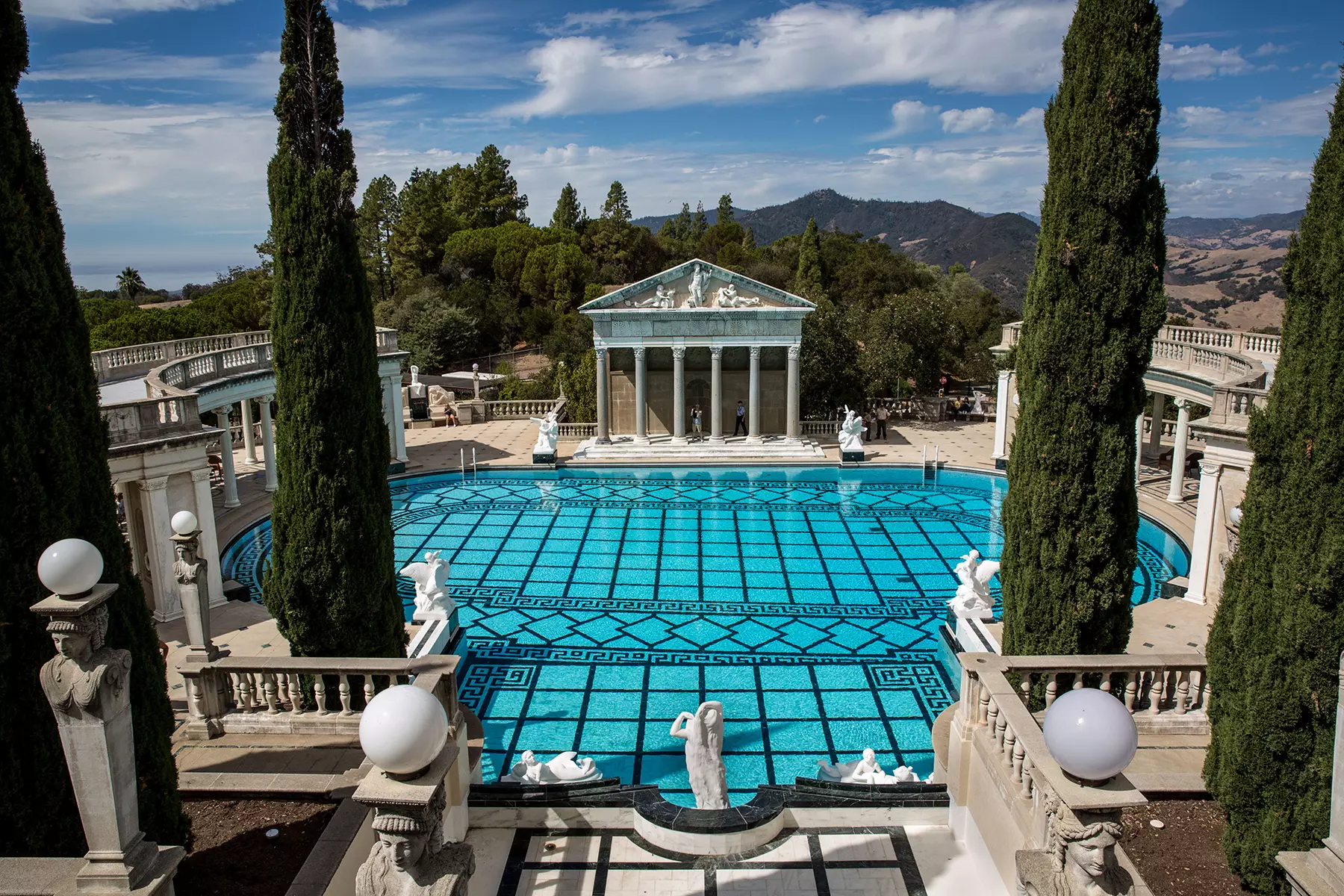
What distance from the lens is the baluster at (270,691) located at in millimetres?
8836

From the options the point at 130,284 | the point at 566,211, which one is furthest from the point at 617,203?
the point at 130,284

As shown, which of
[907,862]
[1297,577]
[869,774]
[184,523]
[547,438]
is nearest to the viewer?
[1297,577]

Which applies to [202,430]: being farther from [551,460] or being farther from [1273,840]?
[1273,840]

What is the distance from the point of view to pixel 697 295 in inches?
1158

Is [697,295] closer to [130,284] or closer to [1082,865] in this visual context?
[1082,865]

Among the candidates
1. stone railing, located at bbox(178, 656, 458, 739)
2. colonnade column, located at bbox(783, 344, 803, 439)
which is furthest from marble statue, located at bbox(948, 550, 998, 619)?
colonnade column, located at bbox(783, 344, 803, 439)

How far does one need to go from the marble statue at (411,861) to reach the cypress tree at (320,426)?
6309 mm

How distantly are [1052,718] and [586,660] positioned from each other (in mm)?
10775

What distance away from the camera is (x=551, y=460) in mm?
27797

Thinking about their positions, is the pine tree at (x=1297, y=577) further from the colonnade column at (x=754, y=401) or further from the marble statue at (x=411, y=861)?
the colonnade column at (x=754, y=401)

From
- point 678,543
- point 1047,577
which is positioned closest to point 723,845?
point 1047,577

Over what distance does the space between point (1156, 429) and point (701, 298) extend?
48.4ft

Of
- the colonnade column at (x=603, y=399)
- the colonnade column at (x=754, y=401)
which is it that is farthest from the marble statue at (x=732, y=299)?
the colonnade column at (x=603, y=399)

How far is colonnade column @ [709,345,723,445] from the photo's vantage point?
30.0m
